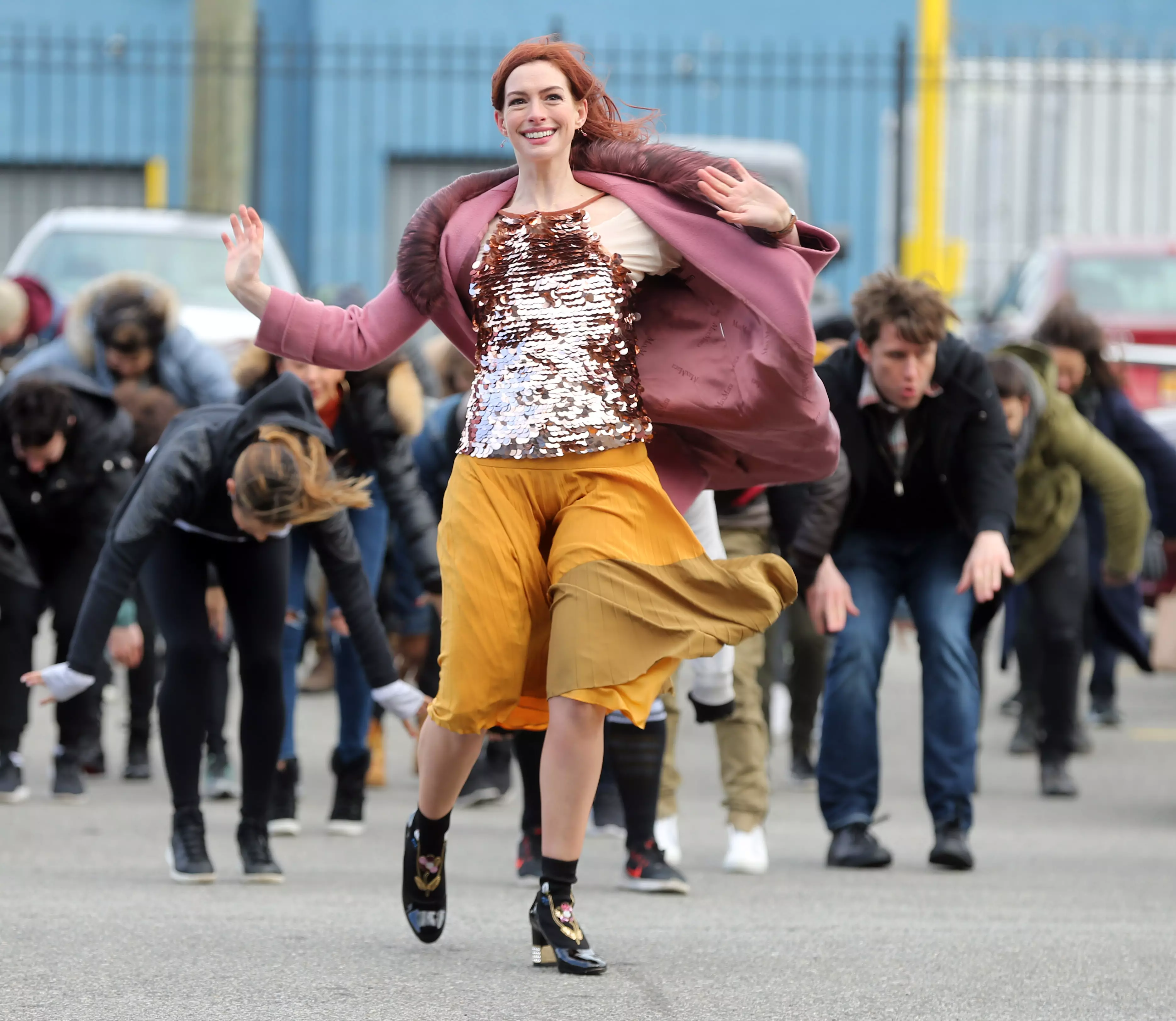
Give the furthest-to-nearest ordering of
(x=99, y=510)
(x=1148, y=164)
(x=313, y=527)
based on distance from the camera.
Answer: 1. (x=1148, y=164)
2. (x=99, y=510)
3. (x=313, y=527)

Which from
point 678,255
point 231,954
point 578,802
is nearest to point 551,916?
point 578,802

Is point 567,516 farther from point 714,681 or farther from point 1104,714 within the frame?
point 1104,714

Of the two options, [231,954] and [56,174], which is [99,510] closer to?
[231,954]

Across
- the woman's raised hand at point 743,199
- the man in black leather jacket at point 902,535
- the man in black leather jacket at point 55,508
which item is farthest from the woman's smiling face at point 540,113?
the man in black leather jacket at point 55,508

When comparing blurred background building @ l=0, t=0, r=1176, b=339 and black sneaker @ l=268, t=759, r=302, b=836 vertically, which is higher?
blurred background building @ l=0, t=0, r=1176, b=339

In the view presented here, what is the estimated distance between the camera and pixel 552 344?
462 cm

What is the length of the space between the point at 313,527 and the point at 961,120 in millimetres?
17051

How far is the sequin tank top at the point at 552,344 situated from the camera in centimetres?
461

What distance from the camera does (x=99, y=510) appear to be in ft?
25.7

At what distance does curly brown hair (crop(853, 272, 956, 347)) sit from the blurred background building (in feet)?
44.8

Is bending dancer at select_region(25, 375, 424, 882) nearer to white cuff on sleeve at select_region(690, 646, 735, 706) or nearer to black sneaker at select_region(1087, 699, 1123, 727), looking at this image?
white cuff on sleeve at select_region(690, 646, 735, 706)

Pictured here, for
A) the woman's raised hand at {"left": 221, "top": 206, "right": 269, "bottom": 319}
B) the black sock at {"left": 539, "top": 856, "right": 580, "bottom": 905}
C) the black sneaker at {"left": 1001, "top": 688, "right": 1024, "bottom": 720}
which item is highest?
the woman's raised hand at {"left": 221, "top": 206, "right": 269, "bottom": 319}

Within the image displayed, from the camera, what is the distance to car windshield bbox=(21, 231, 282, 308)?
40.7 ft

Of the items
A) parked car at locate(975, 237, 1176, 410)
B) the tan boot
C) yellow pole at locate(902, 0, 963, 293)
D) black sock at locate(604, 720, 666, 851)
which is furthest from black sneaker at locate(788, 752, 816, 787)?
yellow pole at locate(902, 0, 963, 293)
